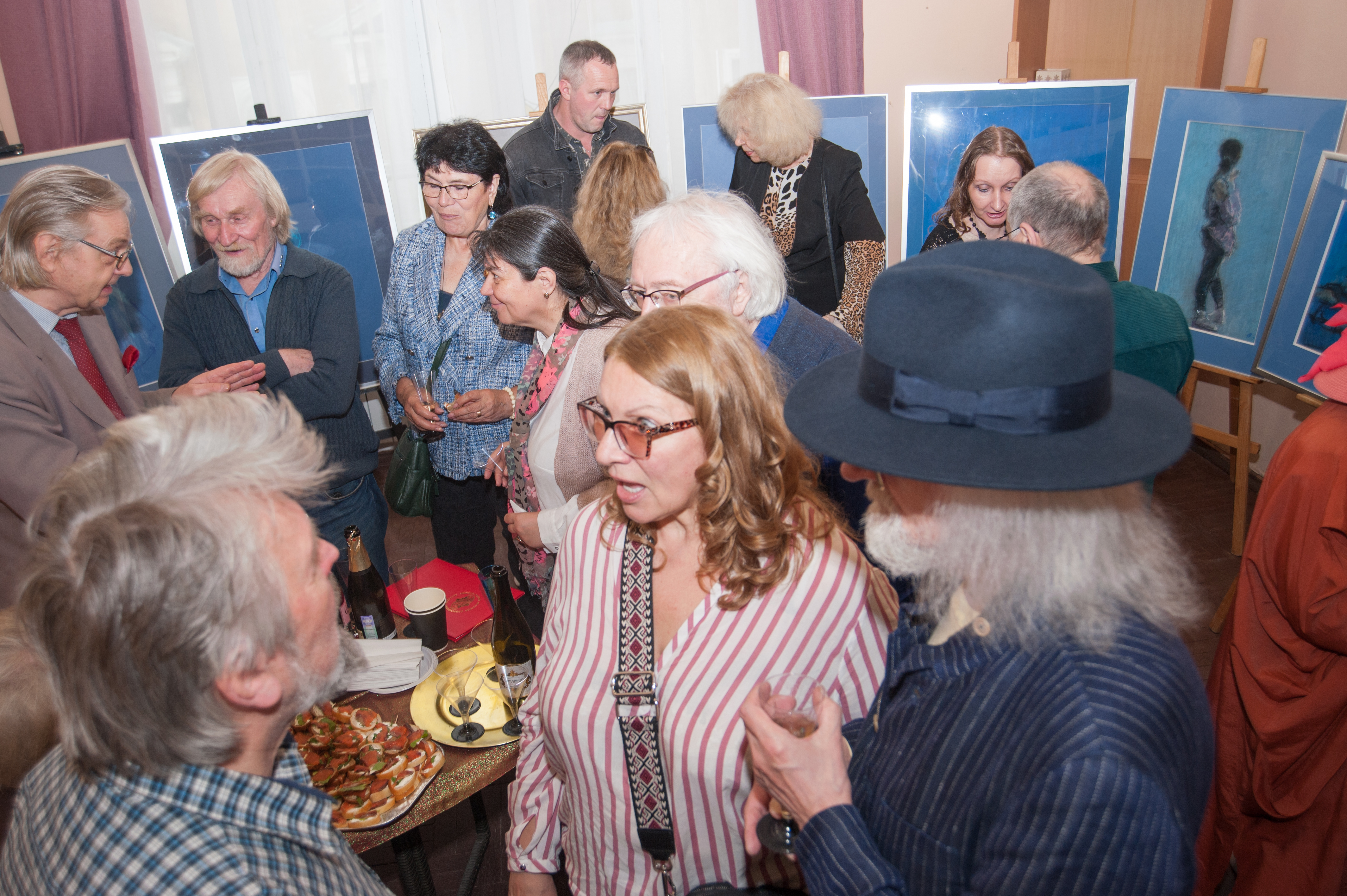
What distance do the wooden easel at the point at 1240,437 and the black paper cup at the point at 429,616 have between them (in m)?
3.23

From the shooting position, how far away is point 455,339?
309 centimetres

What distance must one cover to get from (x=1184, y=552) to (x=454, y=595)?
3.31 metres

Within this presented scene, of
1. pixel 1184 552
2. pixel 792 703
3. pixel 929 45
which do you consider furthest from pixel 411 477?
pixel 929 45

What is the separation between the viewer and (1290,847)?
2166mm

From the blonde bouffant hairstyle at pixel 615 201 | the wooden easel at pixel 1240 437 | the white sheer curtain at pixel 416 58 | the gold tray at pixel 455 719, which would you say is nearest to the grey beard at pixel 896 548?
the gold tray at pixel 455 719

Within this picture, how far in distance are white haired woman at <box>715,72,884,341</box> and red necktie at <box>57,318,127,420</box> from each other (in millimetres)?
2634

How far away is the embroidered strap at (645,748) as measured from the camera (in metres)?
1.46

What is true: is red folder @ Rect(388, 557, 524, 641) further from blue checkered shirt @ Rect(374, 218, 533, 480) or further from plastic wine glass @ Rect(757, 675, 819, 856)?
plastic wine glass @ Rect(757, 675, 819, 856)

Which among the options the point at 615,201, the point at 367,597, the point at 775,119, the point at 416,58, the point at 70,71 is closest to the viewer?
the point at 367,597

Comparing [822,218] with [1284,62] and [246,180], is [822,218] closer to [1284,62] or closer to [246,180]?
[246,180]

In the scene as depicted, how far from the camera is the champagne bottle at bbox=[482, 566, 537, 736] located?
197 cm

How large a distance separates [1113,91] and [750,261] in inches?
132

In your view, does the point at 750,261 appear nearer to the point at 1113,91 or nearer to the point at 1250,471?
the point at 1113,91

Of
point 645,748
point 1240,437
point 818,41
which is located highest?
point 818,41
